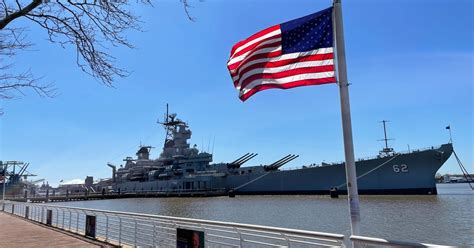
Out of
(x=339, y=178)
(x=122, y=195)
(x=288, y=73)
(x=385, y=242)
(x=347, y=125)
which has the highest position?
(x=288, y=73)

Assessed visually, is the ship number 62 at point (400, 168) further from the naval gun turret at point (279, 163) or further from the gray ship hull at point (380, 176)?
the naval gun turret at point (279, 163)

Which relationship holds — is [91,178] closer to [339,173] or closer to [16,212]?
[339,173]

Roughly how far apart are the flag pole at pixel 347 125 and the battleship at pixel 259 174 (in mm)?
40859

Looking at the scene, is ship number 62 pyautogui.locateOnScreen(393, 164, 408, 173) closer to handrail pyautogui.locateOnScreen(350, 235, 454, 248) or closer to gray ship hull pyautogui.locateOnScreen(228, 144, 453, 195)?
gray ship hull pyautogui.locateOnScreen(228, 144, 453, 195)

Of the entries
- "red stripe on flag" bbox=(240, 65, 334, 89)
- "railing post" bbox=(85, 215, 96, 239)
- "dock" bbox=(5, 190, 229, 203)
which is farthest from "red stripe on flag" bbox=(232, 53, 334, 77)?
"dock" bbox=(5, 190, 229, 203)

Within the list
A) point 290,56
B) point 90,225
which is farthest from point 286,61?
point 90,225

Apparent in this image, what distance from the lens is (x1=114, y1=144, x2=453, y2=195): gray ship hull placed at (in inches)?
1624

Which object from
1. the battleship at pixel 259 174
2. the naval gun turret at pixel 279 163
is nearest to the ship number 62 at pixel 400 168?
the battleship at pixel 259 174

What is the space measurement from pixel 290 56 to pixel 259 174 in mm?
53842

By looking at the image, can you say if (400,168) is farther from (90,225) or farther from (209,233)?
(90,225)

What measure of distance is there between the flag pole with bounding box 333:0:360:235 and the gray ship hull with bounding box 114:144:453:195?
40.9 metres

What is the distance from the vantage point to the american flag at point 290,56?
498cm

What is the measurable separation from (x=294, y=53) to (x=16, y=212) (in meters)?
24.0

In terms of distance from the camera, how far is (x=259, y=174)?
5831 cm
